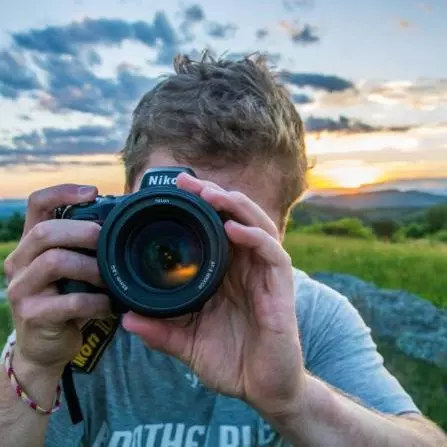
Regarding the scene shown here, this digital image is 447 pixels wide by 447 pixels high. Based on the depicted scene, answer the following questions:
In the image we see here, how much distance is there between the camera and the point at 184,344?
136cm

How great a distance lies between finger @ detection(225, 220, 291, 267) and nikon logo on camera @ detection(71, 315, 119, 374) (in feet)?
1.01

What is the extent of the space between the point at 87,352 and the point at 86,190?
0.28 meters

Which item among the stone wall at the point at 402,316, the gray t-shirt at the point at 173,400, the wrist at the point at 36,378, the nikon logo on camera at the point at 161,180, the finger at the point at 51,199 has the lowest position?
the stone wall at the point at 402,316

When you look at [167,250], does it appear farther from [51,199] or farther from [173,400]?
[173,400]

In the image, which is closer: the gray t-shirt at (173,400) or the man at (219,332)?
the man at (219,332)

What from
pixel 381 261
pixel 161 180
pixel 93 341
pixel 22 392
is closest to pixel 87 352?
pixel 93 341

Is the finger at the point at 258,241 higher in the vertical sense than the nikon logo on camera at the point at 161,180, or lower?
lower

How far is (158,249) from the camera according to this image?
53.2 inches

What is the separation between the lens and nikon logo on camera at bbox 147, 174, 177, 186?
4.33 feet

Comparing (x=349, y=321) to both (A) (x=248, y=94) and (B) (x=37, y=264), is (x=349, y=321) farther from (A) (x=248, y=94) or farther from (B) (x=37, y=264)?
(B) (x=37, y=264)

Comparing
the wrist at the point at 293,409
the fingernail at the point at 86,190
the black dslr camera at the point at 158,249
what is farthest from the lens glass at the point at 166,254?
the wrist at the point at 293,409

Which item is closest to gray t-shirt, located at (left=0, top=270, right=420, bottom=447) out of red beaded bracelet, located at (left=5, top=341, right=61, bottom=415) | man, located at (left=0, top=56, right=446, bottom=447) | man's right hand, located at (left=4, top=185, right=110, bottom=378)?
man, located at (left=0, top=56, right=446, bottom=447)

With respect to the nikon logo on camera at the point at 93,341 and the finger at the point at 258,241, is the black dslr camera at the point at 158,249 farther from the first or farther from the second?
the nikon logo on camera at the point at 93,341

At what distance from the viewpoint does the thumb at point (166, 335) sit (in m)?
1.31
